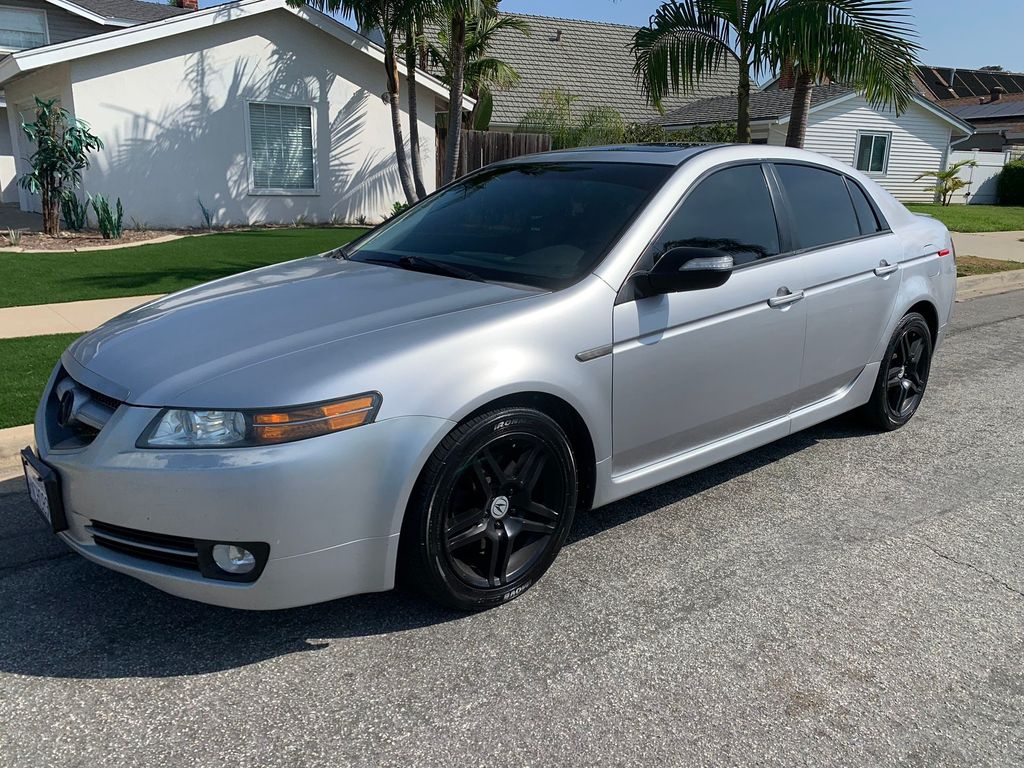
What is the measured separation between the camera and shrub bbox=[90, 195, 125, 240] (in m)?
13.5

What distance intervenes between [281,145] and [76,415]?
1475cm

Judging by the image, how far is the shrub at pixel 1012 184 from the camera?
30.4 meters

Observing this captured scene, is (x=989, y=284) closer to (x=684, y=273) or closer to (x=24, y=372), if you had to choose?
(x=684, y=273)

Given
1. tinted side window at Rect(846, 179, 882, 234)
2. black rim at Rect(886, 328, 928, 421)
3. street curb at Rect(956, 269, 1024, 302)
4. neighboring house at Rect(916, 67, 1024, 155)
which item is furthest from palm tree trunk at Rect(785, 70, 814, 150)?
neighboring house at Rect(916, 67, 1024, 155)

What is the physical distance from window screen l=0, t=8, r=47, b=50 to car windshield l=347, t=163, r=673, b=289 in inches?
931

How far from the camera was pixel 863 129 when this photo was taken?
27016mm

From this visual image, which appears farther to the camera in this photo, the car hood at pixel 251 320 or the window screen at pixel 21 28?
the window screen at pixel 21 28

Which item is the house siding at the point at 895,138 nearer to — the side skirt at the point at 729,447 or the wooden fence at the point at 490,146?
the wooden fence at the point at 490,146

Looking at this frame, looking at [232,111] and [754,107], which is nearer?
[232,111]

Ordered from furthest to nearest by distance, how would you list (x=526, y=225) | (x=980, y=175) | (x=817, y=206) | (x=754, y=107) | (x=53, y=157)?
(x=980, y=175) < (x=754, y=107) < (x=53, y=157) < (x=817, y=206) < (x=526, y=225)

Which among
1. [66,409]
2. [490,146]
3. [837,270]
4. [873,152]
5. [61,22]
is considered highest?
[61,22]

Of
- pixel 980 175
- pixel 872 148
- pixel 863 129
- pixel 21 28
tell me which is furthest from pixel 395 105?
pixel 980 175

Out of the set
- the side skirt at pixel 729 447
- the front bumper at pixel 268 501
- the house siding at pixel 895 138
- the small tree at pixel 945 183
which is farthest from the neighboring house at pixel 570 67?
the front bumper at pixel 268 501

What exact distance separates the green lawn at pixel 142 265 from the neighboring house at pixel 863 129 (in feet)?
51.8
